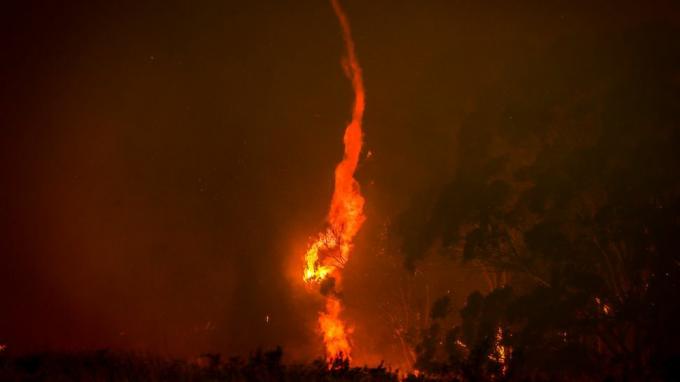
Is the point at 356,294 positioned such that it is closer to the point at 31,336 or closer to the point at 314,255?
the point at 314,255

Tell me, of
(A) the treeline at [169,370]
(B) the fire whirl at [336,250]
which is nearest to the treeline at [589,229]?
(A) the treeline at [169,370]

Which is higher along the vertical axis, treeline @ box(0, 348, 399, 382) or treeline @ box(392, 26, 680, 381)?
treeline @ box(392, 26, 680, 381)

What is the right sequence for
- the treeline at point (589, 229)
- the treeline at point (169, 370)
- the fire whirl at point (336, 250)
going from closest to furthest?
the treeline at point (169, 370) → the treeline at point (589, 229) → the fire whirl at point (336, 250)

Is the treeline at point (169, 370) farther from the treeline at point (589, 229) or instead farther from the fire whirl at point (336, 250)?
the fire whirl at point (336, 250)

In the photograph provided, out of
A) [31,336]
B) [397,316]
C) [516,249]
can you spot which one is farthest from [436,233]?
[31,336]

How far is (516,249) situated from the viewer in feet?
49.9

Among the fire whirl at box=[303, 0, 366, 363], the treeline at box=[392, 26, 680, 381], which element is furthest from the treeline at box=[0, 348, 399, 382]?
the fire whirl at box=[303, 0, 366, 363]

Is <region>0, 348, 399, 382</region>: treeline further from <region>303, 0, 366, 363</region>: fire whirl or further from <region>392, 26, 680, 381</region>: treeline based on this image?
<region>303, 0, 366, 363</region>: fire whirl

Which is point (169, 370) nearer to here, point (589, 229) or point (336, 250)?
point (589, 229)

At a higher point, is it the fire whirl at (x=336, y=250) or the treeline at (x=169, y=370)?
the fire whirl at (x=336, y=250)

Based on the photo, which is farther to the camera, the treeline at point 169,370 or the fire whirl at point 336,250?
the fire whirl at point 336,250

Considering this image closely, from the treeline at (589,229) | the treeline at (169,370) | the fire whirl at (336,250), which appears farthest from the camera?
the fire whirl at (336,250)

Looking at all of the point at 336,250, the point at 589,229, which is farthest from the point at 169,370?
the point at 336,250

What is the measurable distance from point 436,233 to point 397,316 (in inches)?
521
